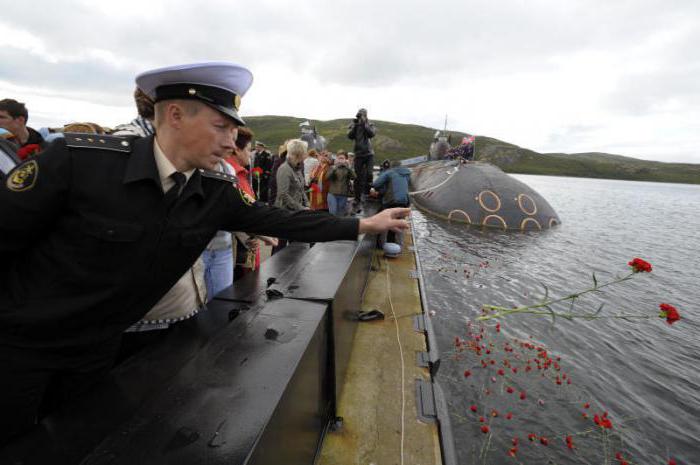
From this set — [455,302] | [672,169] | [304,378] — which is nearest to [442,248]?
[455,302]

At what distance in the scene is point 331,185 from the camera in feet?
29.8

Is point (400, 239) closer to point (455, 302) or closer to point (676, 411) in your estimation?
point (455, 302)

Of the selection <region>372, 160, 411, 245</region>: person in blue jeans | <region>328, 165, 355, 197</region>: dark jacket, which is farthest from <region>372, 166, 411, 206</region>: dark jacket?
<region>328, 165, 355, 197</region>: dark jacket

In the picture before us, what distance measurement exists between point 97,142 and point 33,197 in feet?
1.31

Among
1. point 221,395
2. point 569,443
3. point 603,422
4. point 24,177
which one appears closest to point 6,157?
point 24,177

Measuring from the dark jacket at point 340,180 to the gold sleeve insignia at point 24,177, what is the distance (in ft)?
24.5

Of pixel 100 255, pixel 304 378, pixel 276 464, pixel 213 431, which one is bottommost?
pixel 276 464

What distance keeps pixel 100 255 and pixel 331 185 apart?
24.8 feet

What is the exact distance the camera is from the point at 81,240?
1.64 metres

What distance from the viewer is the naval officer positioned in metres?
1.60

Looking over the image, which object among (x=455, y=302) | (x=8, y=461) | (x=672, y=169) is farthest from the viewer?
(x=672, y=169)

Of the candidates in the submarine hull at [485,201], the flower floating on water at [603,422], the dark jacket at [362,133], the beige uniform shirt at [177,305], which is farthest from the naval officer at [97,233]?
the submarine hull at [485,201]

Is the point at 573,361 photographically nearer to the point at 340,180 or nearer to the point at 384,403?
the point at 384,403

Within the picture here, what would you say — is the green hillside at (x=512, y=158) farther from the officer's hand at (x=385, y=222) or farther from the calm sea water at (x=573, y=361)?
the officer's hand at (x=385, y=222)
